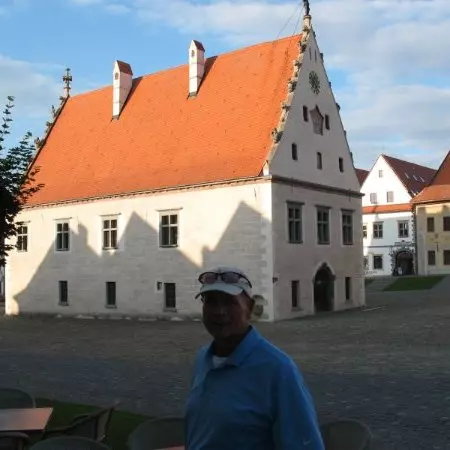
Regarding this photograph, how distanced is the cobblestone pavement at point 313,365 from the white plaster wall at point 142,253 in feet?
8.35

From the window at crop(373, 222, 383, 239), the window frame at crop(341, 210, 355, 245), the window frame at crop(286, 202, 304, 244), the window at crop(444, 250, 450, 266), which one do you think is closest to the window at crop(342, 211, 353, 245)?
the window frame at crop(341, 210, 355, 245)

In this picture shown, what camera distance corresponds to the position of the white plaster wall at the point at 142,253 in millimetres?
25859

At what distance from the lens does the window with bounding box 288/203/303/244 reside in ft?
88.2

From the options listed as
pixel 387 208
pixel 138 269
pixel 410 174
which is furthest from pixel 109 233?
pixel 410 174

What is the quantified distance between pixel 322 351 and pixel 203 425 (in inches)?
539

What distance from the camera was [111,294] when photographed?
99.7 ft

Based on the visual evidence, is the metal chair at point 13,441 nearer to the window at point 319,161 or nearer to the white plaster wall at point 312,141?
the white plaster wall at point 312,141

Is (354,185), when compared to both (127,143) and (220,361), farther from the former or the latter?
(220,361)

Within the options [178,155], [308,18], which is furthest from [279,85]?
[178,155]

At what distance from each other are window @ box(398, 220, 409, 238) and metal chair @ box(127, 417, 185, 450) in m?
57.6

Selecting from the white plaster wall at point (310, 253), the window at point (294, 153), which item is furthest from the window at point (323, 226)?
the window at point (294, 153)

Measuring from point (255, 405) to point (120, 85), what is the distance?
32916 millimetres

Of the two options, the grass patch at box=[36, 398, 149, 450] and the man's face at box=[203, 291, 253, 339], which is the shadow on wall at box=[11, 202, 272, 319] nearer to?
the grass patch at box=[36, 398, 149, 450]

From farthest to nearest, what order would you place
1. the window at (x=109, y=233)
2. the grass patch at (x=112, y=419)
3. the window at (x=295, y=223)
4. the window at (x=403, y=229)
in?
the window at (x=403, y=229), the window at (x=109, y=233), the window at (x=295, y=223), the grass patch at (x=112, y=419)
